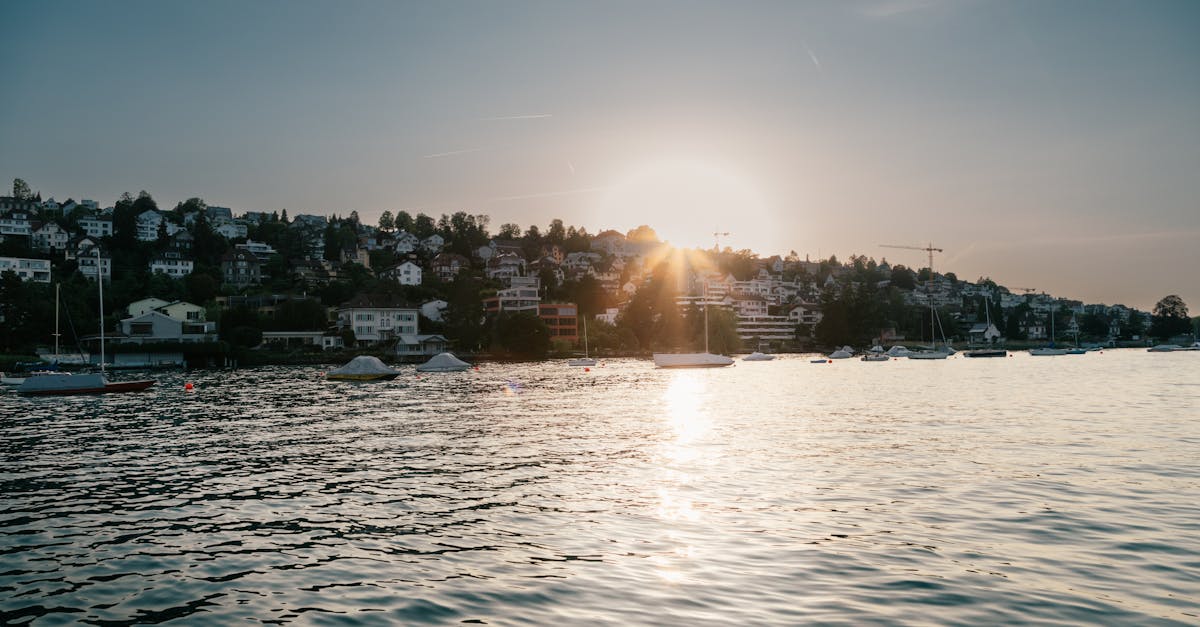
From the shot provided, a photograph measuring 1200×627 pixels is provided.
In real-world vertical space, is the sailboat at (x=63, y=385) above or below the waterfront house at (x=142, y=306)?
below

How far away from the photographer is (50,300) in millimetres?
125312

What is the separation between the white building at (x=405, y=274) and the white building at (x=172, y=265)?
158 feet

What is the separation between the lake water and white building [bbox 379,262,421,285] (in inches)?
6330

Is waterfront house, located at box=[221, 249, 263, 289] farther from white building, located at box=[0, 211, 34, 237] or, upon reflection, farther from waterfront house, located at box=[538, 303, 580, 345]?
waterfront house, located at box=[538, 303, 580, 345]

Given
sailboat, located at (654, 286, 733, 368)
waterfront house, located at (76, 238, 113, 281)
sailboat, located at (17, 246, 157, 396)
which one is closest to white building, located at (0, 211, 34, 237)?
waterfront house, located at (76, 238, 113, 281)

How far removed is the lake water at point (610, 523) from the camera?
10430 millimetres

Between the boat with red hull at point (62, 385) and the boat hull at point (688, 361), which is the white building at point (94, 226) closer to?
the boat with red hull at point (62, 385)

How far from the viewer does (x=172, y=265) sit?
178 meters

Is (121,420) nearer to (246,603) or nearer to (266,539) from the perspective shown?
(266,539)

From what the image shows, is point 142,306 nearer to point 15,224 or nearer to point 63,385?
point 15,224

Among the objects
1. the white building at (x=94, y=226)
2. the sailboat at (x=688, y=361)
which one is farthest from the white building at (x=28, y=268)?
the sailboat at (x=688, y=361)

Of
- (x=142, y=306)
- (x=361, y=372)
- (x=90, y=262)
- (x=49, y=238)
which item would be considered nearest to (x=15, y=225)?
(x=49, y=238)

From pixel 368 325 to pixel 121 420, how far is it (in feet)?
377

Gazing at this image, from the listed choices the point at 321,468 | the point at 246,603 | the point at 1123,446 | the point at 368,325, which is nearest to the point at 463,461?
the point at 321,468
